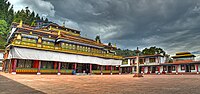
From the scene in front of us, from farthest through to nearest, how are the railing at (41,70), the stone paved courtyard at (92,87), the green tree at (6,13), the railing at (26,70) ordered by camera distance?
the green tree at (6,13) < the railing at (41,70) < the railing at (26,70) < the stone paved courtyard at (92,87)

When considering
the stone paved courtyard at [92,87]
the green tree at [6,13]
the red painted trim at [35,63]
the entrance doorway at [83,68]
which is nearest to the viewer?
the stone paved courtyard at [92,87]

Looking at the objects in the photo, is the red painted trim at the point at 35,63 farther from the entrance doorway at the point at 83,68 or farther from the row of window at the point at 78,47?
the entrance doorway at the point at 83,68

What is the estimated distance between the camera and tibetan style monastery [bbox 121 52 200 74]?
4603cm

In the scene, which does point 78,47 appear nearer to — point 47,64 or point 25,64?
point 47,64

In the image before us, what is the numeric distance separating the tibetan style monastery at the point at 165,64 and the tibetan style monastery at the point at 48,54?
19.9 meters

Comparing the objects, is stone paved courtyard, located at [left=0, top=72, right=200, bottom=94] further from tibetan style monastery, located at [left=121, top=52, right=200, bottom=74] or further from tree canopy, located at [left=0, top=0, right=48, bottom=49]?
tree canopy, located at [left=0, top=0, right=48, bottom=49]

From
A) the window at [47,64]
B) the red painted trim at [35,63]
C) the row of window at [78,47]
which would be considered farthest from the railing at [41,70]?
the row of window at [78,47]

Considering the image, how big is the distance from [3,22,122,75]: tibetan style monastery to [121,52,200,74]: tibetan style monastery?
65.2 feet

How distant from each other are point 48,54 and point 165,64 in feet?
128

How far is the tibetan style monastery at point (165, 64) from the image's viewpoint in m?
46.0

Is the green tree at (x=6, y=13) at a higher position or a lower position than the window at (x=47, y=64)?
higher

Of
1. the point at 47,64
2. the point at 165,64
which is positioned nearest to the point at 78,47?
the point at 47,64

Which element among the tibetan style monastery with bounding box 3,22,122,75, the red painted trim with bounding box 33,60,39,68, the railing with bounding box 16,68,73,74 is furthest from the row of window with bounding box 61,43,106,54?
the red painted trim with bounding box 33,60,39,68

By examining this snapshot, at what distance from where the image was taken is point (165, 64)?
49719mm
